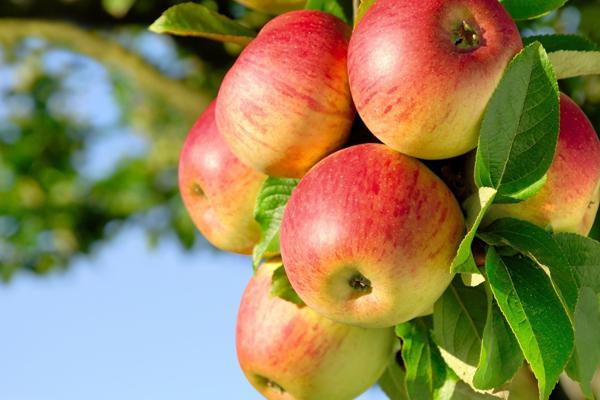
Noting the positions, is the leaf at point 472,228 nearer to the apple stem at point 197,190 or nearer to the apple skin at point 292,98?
the apple skin at point 292,98

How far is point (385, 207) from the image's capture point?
Result: 34.5 inches

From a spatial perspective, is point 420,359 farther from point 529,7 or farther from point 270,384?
point 529,7

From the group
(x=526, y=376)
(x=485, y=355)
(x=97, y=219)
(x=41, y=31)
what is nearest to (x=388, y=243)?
(x=485, y=355)

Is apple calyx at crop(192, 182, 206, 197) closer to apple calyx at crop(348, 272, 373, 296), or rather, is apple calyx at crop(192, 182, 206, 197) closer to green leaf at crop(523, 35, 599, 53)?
apple calyx at crop(348, 272, 373, 296)

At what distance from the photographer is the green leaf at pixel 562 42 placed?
1028 millimetres

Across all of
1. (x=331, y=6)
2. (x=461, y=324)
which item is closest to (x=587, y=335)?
(x=461, y=324)

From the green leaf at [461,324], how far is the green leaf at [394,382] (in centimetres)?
18

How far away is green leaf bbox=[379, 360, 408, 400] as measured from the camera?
1.21 m

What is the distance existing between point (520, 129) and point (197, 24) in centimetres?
41

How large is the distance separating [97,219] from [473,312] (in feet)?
9.08

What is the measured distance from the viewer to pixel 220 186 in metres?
1.11

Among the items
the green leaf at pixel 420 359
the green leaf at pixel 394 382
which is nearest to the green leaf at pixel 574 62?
the green leaf at pixel 420 359

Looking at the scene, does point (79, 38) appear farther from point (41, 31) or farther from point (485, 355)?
point (485, 355)

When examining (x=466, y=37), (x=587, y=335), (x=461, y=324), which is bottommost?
(x=461, y=324)
